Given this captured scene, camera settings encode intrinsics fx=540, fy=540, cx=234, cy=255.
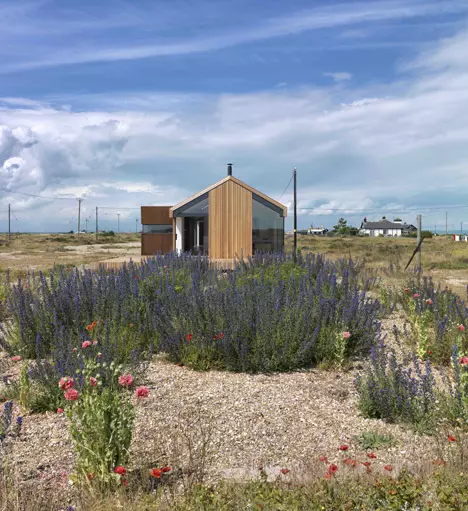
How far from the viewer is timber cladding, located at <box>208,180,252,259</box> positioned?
17234mm

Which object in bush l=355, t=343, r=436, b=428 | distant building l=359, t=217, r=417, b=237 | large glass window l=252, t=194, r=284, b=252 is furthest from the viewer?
distant building l=359, t=217, r=417, b=237

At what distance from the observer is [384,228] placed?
357 feet

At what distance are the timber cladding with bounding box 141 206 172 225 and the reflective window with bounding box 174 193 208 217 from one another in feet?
8.85

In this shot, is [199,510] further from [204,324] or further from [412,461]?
[204,324]

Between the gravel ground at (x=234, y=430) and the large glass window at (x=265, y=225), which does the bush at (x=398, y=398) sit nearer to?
the gravel ground at (x=234, y=430)

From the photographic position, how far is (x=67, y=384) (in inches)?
121

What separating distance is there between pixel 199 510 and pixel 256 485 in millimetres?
335

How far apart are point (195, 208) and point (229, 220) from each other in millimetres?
1188

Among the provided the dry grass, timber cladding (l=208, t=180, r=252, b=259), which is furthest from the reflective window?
the dry grass

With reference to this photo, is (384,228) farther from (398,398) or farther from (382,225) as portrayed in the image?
(398,398)

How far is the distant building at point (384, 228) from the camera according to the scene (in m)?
108

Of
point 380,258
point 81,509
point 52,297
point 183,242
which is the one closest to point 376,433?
point 81,509

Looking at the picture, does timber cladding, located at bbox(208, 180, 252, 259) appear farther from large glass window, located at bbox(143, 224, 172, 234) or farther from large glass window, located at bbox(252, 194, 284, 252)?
large glass window, located at bbox(143, 224, 172, 234)

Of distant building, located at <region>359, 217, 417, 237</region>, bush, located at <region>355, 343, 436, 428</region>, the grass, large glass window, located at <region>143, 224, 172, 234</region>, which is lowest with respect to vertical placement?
the grass
